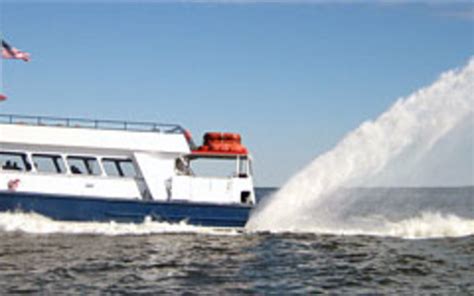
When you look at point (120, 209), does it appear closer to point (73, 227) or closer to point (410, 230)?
point (73, 227)

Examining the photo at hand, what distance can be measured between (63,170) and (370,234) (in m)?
11.5

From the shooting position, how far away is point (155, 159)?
23.9 metres

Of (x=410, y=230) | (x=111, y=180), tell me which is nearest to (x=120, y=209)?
(x=111, y=180)

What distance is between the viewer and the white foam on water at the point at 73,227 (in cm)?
2191

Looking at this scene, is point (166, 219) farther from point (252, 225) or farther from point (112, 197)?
point (252, 225)

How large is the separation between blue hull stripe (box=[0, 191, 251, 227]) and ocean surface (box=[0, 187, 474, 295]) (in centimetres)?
28

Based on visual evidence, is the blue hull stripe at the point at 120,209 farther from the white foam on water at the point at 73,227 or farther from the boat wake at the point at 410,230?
the boat wake at the point at 410,230

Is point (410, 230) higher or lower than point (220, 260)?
higher

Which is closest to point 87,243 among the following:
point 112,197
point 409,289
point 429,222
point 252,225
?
point 112,197

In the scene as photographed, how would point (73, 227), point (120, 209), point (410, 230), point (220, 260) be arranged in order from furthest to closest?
point (410, 230), point (120, 209), point (73, 227), point (220, 260)

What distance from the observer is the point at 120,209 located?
73.7 feet

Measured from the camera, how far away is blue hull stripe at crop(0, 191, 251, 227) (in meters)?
22.1


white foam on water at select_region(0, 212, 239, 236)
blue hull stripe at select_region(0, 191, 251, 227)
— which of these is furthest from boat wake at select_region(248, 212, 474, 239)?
white foam on water at select_region(0, 212, 239, 236)

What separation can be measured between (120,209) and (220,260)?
237 inches
